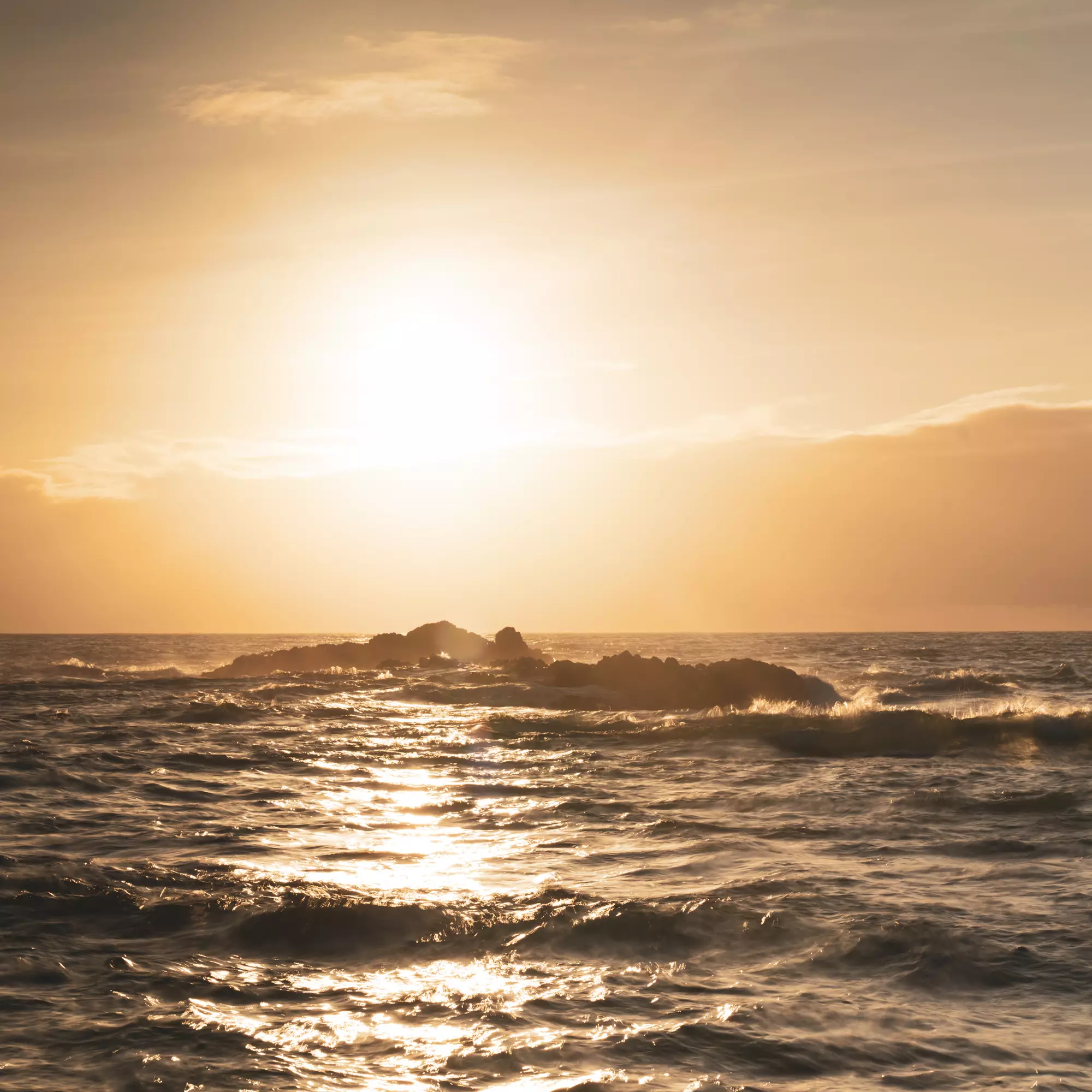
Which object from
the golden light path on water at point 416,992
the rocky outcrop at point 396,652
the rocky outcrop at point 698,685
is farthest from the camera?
the rocky outcrop at point 396,652

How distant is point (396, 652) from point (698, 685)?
31.9 m

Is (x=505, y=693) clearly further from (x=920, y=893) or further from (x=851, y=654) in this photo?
(x=851, y=654)

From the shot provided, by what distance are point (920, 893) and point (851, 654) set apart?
80.1 metres

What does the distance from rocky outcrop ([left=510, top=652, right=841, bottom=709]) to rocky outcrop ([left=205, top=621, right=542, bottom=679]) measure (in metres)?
19.3

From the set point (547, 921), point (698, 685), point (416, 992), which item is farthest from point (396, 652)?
point (416, 992)

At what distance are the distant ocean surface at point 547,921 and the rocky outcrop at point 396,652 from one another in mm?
37515

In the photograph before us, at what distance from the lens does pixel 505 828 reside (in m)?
16.1

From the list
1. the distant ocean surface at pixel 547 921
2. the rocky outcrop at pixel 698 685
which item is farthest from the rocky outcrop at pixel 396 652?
the distant ocean surface at pixel 547 921

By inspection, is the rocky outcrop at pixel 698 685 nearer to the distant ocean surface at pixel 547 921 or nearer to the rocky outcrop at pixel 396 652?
the distant ocean surface at pixel 547 921

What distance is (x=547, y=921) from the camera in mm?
10734

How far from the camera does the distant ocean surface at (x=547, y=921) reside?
754 cm

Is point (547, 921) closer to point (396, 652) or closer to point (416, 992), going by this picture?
point (416, 992)

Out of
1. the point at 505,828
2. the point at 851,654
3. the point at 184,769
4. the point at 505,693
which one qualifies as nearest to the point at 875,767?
the point at 505,828

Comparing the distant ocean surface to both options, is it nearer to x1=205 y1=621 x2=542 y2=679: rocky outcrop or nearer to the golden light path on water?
the golden light path on water
